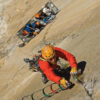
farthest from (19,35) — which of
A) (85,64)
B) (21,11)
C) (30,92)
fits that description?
(85,64)

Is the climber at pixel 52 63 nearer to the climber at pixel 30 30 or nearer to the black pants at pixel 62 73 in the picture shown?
the black pants at pixel 62 73

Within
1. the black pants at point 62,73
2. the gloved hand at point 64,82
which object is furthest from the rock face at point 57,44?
the black pants at point 62,73

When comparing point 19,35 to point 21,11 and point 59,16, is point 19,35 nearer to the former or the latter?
point 59,16

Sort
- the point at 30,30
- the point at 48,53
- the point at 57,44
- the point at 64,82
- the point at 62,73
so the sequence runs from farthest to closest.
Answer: the point at 30,30 < the point at 57,44 < the point at 62,73 < the point at 48,53 < the point at 64,82

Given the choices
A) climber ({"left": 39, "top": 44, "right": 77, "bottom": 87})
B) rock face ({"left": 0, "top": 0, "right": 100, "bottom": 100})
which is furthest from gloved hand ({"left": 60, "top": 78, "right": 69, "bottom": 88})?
rock face ({"left": 0, "top": 0, "right": 100, "bottom": 100})

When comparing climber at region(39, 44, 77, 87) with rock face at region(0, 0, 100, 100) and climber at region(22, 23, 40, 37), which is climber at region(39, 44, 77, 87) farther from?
climber at region(22, 23, 40, 37)

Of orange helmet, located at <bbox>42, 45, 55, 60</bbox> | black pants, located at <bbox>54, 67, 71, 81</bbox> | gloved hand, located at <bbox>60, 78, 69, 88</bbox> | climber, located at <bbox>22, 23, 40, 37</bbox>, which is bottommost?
gloved hand, located at <bbox>60, 78, 69, 88</bbox>

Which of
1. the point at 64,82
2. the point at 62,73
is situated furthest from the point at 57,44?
the point at 64,82

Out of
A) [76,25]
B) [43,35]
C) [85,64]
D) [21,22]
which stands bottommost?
[85,64]

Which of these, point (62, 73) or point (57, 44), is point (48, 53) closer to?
point (62, 73)
